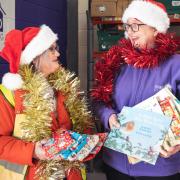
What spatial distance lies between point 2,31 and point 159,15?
122 centimetres

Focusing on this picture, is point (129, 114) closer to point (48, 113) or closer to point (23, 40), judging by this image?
point (48, 113)

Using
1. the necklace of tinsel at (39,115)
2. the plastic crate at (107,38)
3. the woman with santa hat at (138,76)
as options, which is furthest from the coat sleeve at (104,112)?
the plastic crate at (107,38)

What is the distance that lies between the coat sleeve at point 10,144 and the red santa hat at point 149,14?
79 centimetres

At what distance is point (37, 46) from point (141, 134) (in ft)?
2.03

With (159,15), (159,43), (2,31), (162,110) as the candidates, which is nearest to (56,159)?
(162,110)

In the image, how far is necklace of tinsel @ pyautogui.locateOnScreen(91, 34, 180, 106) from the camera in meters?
1.56

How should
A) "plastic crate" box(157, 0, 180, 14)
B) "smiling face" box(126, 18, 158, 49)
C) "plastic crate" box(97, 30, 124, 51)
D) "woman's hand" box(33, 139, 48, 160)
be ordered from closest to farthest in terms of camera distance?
"woman's hand" box(33, 139, 48, 160), "smiling face" box(126, 18, 158, 49), "plastic crate" box(157, 0, 180, 14), "plastic crate" box(97, 30, 124, 51)

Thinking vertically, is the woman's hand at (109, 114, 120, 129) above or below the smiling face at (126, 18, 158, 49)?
below

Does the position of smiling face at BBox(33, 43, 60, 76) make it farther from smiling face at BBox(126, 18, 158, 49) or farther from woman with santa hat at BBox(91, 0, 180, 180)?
smiling face at BBox(126, 18, 158, 49)

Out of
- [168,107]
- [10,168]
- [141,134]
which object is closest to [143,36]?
[168,107]

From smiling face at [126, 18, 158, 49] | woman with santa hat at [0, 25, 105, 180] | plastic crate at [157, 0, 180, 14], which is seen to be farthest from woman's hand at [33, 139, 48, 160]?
plastic crate at [157, 0, 180, 14]

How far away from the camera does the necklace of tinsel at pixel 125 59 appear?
5.12ft

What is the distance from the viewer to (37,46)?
150cm

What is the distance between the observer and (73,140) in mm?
1345
